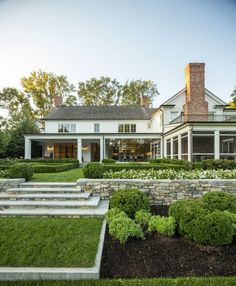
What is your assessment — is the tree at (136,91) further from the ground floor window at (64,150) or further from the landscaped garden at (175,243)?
the landscaped garden at (175,243)

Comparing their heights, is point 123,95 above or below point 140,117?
above

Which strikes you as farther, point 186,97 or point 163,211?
point 186,97

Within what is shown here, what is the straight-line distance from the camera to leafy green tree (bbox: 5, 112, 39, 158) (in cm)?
2519

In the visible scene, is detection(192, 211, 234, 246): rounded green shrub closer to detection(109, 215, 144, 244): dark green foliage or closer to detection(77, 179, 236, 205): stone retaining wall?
detection(109, 215, 144, 244): dark green foliage

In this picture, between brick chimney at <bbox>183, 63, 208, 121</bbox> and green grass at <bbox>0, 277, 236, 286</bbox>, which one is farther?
brick chimney at <bbox>183, 63, 208, 121</bbox>

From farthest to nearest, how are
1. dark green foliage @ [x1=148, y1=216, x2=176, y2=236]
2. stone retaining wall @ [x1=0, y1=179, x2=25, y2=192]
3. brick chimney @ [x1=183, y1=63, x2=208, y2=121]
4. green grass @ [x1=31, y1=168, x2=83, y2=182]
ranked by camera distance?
1. brick chimney @ [x1=183, y1=63, x2=208, y2=121]
2. green grass @ [x1=31, y1=168, x2=83, y2=182]
3. stone retaining wall @ [x1=0, y1=179, x2=25, y2=192]
4. dark green foliage @ [x1=148, y1=216, x2=176, y2=236]

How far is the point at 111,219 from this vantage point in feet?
16.5

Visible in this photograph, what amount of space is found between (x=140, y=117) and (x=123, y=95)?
48.0 feet

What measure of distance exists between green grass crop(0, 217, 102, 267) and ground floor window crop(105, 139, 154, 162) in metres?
20.0

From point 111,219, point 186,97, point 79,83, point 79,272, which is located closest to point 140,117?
point 186,97

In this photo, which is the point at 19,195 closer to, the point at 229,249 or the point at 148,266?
the point at 148,266

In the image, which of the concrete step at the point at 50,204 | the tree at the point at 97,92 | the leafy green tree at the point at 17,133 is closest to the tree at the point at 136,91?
the tree at the point at 97,92

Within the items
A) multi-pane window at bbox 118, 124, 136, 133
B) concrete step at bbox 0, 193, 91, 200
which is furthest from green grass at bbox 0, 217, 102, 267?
multi-pane window at bbox 118, 124, 136, 133

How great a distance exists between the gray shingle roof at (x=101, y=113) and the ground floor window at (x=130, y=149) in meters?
2.92
